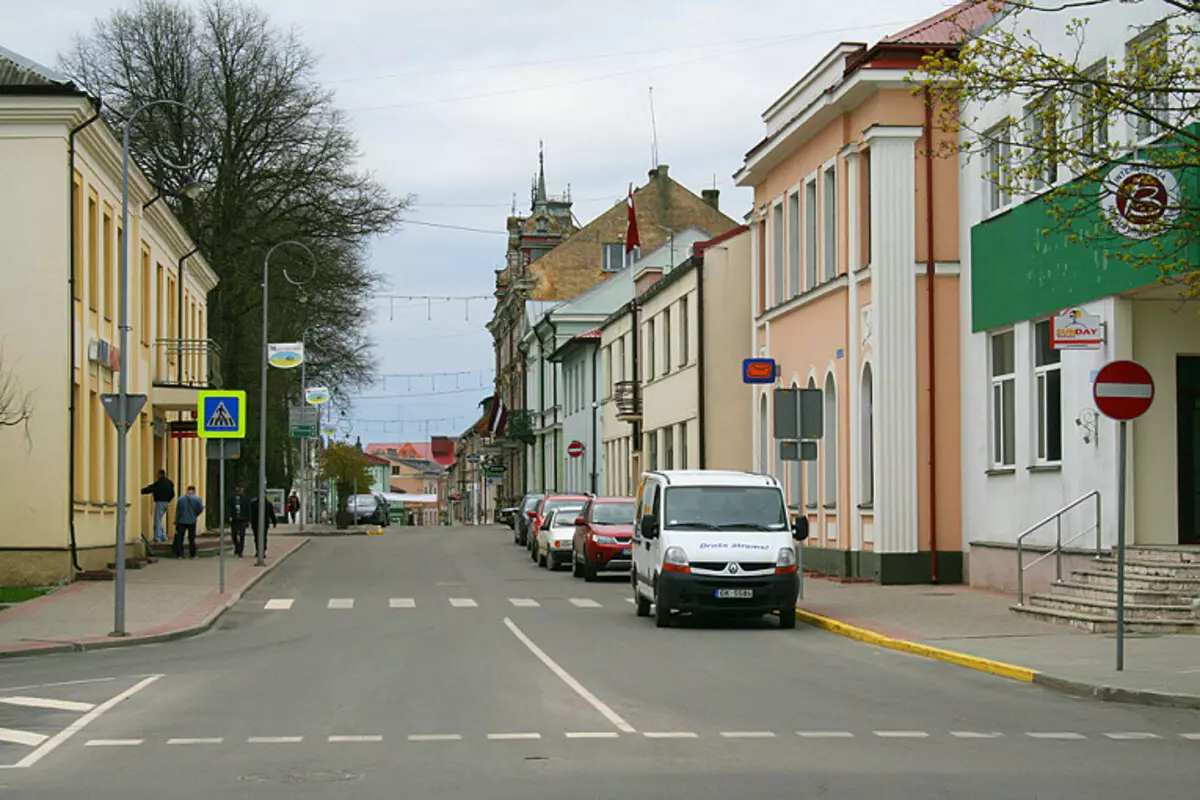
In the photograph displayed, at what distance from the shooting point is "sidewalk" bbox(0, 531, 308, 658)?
66.7ft

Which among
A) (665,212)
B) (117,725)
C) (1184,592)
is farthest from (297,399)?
(117,725)

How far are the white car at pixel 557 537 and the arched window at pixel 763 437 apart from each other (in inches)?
173

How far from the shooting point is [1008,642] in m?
18.9

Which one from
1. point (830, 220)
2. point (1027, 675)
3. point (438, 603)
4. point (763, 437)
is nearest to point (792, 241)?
point (830, 220)

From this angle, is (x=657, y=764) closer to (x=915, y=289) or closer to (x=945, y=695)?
(x=945, y=695)

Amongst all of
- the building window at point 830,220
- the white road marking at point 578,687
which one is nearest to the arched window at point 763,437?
the building window at point 830,220

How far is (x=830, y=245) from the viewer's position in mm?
33469

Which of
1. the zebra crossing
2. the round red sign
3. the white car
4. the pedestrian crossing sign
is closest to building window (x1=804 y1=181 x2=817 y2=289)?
the white car

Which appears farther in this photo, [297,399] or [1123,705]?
[297,399]

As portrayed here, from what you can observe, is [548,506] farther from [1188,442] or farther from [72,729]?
[72,729]

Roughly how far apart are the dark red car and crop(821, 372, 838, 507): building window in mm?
4021

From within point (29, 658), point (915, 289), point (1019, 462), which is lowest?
point (29, 658)

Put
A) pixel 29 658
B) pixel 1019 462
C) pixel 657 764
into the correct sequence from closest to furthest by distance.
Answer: pixel 657 764 → pixel 29 658 → pixel 1019 462

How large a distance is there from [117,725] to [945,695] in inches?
271
